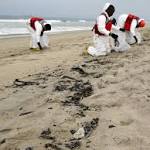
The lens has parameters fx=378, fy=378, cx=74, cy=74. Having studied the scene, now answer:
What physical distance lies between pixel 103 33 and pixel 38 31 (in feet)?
10.1

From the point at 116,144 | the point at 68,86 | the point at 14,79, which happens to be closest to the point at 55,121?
the point at 116,144

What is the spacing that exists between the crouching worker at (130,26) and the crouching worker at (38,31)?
93.3 inches

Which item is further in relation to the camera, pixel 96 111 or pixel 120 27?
pixel 120 27

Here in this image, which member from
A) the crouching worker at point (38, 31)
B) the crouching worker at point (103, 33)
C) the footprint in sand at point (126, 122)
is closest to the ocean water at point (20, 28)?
the crouching worker at point (38, 31)

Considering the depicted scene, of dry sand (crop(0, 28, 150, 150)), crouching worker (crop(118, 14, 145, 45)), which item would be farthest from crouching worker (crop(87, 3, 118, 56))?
dry sand (crop(0, 28, 150, 150))

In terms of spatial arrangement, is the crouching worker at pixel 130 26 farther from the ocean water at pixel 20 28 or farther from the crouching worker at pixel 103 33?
the ocean water at pixel 20 28

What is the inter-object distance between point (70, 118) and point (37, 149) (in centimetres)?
78

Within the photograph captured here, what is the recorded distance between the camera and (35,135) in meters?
3.95

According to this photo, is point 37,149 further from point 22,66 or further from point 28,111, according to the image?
point 22,66

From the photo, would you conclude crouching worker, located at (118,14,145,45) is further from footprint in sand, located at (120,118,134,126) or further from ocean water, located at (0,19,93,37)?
ocean water, located at (0,19,93,37)

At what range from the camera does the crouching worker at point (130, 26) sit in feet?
35.4

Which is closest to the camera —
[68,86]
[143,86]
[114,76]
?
[143,86]

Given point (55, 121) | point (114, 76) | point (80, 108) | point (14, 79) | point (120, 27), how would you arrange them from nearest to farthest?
point (55, 121)
point (80, 108)
point (114, 76)
point (14, 79)
point (120, 27)

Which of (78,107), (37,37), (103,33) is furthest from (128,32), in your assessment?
(78,107)
